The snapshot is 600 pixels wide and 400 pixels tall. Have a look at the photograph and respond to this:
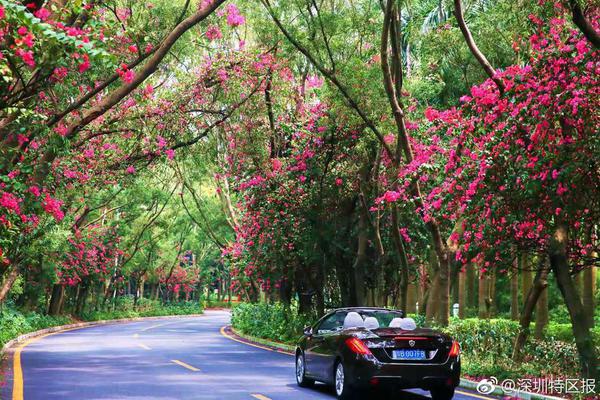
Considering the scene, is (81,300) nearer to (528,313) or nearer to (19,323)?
(19,323)

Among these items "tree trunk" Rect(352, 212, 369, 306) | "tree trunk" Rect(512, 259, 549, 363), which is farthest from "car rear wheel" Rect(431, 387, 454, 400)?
"tree trunk" Rect(352, 212, 369, 306)

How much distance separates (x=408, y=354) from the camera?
10711 mm

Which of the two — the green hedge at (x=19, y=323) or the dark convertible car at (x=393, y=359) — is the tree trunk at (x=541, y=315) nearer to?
the dark convertible car at (x=393, y=359)

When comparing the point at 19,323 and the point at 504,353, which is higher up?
the point at 19,323

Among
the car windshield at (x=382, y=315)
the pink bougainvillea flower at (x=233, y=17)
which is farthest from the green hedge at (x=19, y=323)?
the car windshield at (x=382, y=315)

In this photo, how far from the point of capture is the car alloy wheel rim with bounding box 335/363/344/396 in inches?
446

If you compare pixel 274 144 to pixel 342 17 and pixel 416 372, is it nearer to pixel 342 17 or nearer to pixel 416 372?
pixel 342 17

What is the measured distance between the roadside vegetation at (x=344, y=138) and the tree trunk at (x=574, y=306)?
0.04 meters

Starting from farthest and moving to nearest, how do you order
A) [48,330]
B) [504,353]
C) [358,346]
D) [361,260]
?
[48,330] < [361,260] < [504,353] < [358,346]

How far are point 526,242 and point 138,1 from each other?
9571mm

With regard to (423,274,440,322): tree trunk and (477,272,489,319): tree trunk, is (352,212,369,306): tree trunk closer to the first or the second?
(423,274,440,322): tree trunk

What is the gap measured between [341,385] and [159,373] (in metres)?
4.94

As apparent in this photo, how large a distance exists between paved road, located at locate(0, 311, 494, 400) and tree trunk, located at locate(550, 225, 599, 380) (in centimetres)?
170

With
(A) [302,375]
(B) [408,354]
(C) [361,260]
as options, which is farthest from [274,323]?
(B) [408,354]
